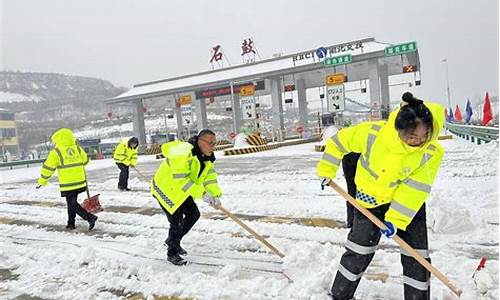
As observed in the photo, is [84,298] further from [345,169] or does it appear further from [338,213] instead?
[338,213]

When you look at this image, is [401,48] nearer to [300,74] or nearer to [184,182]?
[300,74]

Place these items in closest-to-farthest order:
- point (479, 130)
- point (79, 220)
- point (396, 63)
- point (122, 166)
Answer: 1. point (79, 220)
2. point (122, 166)
3. point (479, 130)
4. point (396, 63)

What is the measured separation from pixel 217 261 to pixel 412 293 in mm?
2330

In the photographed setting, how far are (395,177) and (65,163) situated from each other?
213 inches

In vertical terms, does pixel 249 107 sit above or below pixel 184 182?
above

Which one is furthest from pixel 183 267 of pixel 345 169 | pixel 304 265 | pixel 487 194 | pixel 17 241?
pixel 487 194

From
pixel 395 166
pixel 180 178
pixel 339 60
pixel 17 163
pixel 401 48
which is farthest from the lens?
pixel 17 163

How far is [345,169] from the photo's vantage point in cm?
466

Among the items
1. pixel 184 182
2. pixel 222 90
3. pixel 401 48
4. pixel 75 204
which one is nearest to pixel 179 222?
pixel 184 182

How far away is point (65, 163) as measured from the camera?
21.0 ft

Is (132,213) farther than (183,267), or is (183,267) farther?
(132,213)


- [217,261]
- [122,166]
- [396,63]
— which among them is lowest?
[217,261]

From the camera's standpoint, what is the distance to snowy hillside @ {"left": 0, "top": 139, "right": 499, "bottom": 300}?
371 cm

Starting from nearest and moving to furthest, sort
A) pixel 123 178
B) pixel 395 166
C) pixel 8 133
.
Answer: pixel 395 166 → pixel 123 178 → pixel 8 133
